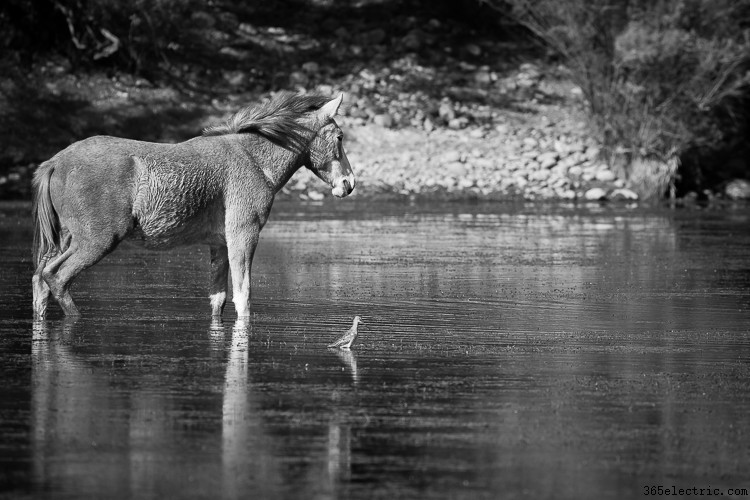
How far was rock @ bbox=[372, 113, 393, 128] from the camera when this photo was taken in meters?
35.6

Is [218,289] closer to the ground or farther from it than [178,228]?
closer to the ground

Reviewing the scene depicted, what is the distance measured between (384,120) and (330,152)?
22.2 metres

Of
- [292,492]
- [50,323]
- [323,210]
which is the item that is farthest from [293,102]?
[323,210]

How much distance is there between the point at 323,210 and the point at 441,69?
36.8 ft

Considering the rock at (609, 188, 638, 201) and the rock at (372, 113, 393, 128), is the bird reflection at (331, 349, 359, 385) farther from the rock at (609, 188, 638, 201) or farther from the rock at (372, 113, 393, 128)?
the rock at (372, 113, 393, 128)

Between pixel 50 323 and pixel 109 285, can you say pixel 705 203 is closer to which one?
pixel 109 285

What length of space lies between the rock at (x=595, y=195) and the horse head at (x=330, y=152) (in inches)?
807

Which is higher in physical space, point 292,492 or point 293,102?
point 293,102

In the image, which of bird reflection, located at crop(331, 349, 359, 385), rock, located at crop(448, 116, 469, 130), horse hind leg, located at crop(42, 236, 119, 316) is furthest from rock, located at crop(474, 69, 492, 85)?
bird reflection, located at crop(331, 349, 359, 385)

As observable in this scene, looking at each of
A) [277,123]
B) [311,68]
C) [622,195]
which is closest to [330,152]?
[277,123]

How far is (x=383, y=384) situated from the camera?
371 inches

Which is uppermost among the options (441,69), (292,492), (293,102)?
(441,69)

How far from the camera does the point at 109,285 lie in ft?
51.2

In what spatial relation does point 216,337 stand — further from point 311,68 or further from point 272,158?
point 311,68
